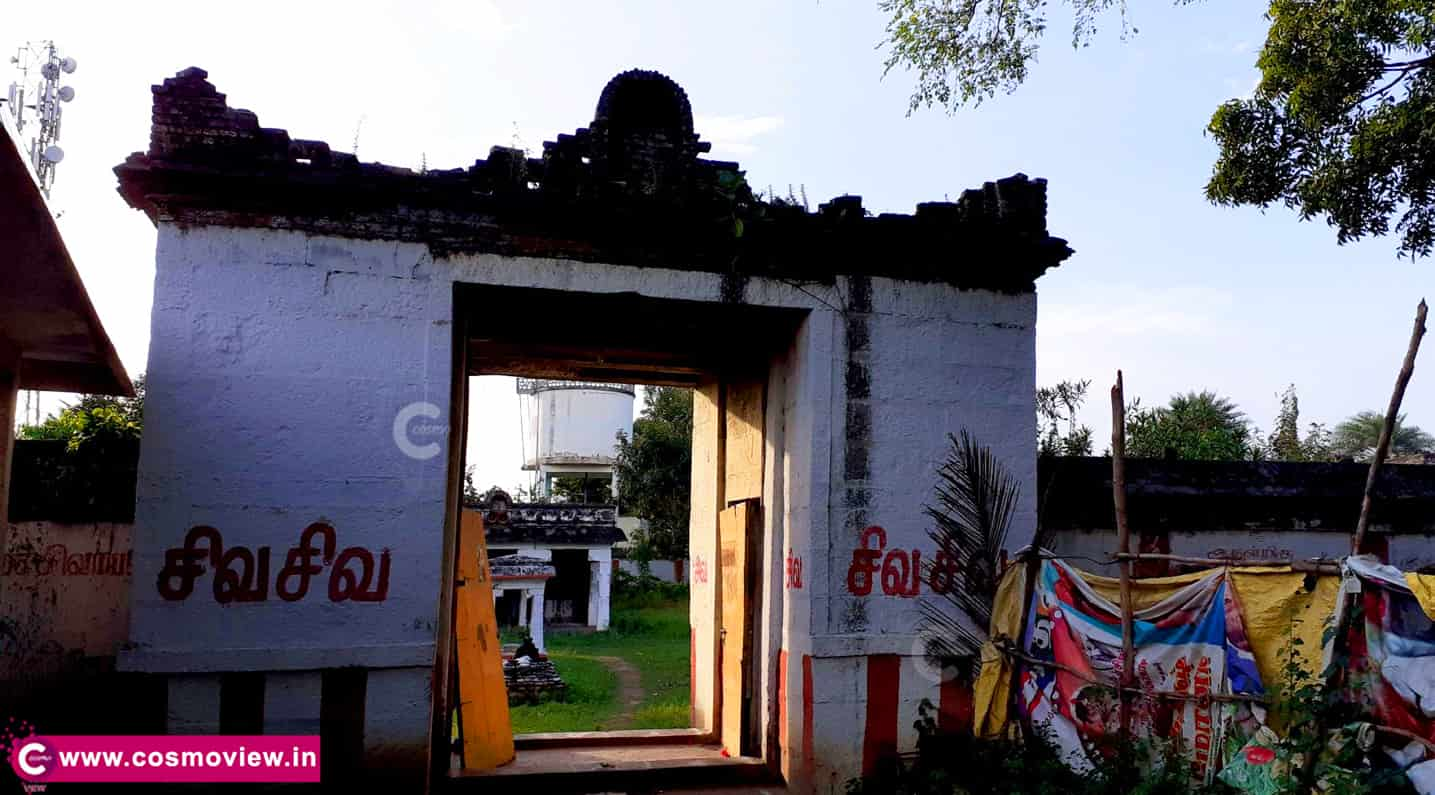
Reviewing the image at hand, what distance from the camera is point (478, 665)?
8805mm

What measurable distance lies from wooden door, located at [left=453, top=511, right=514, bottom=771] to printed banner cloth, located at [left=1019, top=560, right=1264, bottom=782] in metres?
4.03

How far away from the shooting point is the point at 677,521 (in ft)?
106

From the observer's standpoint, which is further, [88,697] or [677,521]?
[677,521]

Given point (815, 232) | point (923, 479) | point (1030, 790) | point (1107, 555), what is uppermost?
point (815, 232)

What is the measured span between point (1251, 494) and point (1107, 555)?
1.44 metres

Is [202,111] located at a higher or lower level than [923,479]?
higher

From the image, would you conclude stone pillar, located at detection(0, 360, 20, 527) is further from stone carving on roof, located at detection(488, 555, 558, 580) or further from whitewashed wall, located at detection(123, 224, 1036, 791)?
stone carving on roof, located at detection(488, 555, 558, 580)

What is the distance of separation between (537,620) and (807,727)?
549 inches

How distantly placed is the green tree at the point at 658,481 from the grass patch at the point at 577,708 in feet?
43.4

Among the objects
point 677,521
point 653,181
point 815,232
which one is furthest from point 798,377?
point 677,521

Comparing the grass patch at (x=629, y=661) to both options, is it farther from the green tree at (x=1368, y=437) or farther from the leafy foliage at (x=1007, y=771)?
the green tree at (x=1368, y=437)

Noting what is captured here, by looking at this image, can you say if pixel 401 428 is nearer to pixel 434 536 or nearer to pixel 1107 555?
pixel 434 536

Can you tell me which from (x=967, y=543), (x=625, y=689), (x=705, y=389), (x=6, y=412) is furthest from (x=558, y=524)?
(x=6, y=412)

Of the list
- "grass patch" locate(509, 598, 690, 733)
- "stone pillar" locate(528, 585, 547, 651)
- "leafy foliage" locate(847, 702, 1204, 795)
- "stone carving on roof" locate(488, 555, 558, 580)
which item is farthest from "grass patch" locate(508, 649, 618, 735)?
"leafy foliage" locate(847, 702, 1204, 795)
